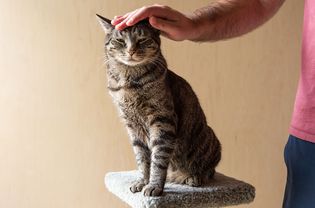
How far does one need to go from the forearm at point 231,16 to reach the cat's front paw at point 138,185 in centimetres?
40

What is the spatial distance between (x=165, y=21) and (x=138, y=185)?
1.43 feet

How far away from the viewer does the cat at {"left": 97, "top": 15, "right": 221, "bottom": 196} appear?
3.60ft

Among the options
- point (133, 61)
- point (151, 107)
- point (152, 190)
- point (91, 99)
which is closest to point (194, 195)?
point (152, 190)

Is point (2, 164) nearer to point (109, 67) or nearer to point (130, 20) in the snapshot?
point (109, 67)

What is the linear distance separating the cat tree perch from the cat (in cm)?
3

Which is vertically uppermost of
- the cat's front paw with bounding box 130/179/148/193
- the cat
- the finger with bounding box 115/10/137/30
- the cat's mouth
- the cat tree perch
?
the finger with bounding box 115/10/137/30

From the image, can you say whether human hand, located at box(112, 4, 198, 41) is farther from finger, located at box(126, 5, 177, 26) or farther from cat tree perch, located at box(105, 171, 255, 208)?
cat tree perch, located at box(105, 171, 255, 208)

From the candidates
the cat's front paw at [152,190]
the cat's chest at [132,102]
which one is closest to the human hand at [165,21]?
the cat's chest at [132,102]

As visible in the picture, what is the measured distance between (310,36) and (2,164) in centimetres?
138

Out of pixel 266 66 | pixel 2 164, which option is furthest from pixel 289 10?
pixel 2 164

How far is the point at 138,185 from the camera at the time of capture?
119 centimetres

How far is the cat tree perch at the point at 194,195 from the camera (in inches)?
43.1

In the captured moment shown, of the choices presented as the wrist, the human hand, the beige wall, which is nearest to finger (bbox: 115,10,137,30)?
the human hand

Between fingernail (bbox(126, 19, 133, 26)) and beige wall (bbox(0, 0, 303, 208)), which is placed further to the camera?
beige wall (bbox(0, 0, 303, 208))
